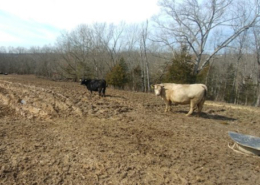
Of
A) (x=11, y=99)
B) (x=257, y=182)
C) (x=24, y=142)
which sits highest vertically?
(x=11, y=99)

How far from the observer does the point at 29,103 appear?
30.3 feet

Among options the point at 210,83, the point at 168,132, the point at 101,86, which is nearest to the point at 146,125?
the point at 168,132

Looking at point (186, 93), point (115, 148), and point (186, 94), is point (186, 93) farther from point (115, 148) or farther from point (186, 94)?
point (115, 148)

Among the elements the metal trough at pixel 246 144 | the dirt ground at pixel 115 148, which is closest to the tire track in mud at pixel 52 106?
the dirt ground at pixel 115 148

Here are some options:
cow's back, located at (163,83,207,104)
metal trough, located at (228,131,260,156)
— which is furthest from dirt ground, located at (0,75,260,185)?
cow's back, located at (163,83,207,104)

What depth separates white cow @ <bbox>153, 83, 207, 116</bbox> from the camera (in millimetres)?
8398

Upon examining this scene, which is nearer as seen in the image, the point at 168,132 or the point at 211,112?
the point at 168,132

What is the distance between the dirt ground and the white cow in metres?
0.66

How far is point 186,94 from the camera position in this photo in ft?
28.0

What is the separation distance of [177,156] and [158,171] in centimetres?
88

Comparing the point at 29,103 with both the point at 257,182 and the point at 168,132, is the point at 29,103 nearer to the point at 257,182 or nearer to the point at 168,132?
the point at 168,132

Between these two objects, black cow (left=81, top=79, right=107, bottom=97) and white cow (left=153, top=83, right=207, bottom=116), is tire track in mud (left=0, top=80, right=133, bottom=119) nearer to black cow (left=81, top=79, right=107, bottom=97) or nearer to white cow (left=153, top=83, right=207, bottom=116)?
white cow (left=153, top=83, right=207, bottom=116)

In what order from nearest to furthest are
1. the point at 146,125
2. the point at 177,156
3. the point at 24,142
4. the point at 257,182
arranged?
the point at 257,182, the point at 177,156, the point at 24,142, the point at 146,125

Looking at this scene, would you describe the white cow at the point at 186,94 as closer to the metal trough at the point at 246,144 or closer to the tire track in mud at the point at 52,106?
the tire track in mud at the point at 52,106
